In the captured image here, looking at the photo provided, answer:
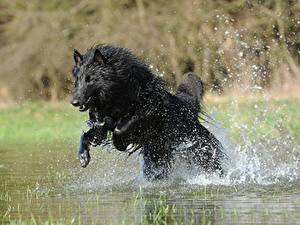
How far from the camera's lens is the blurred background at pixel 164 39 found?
21938 mm

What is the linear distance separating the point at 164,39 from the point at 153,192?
50.4 ft

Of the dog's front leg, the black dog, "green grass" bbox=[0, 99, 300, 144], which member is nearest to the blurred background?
"green grass" bbox=[0, 99, 300, 144]

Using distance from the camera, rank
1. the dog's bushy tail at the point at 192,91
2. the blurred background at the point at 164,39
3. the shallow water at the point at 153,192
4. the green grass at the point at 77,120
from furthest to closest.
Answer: the blurred background at the point at 164,39, the green grass at the point at 77,120, the dog's bushy tail at the point at 192,91, the shallow water at the point at 153,192

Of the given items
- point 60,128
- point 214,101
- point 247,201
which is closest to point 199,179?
point 247,201

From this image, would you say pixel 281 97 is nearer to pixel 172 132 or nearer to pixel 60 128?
pixel 60 128

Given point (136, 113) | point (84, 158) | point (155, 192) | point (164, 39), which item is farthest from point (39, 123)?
point (155, 192)

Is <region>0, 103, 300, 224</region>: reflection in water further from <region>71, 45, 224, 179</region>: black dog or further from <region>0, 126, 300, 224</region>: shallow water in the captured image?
<region>71, 45, 224, 179</region>: black dog

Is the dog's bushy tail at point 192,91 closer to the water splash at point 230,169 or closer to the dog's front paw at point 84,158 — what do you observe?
the water splash at point 230,169

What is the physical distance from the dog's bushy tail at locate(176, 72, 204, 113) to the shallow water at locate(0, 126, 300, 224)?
780 millimetres

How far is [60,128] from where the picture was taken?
62.4ft

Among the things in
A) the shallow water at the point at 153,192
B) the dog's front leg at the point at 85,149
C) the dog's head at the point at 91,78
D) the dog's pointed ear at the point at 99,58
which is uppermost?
the dog's pointed ear at the point at 99,58

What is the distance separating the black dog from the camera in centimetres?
848

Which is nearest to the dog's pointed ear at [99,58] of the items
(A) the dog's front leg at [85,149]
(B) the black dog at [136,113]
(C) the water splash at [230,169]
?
(B) the black dog at [136,113]

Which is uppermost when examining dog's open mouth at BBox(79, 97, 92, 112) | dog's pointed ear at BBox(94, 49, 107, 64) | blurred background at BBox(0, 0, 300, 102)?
blurred background at BBox(0, 0, 300, 102)
